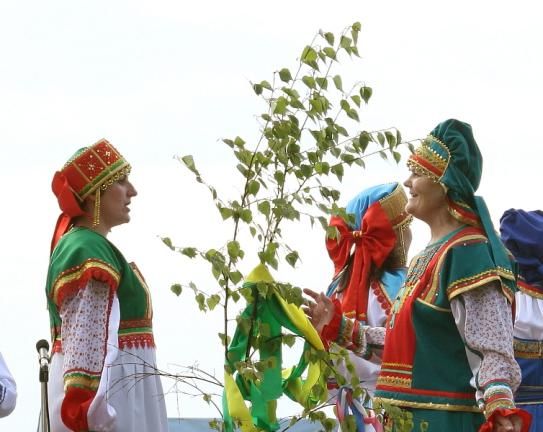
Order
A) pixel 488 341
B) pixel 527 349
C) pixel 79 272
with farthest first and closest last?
1. pixel 527 349
2. pixel 79 272
3. pixel 488 341

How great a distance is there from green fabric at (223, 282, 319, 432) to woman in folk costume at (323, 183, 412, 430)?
5.22ft

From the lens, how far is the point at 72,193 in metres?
4.86

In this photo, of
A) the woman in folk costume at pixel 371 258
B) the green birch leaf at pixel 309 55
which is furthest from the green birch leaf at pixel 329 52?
the woman in folk costume at pixel 371 258

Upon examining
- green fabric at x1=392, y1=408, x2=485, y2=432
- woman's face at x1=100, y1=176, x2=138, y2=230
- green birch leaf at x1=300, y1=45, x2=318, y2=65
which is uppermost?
woman's face at x1=100, y1=176, x2=138, y2=230

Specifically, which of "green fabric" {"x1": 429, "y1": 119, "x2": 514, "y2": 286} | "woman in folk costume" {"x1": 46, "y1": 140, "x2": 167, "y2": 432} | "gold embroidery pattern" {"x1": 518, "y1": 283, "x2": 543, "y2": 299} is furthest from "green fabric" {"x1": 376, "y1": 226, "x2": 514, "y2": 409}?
"gold embroidery pattern" {"x1": 518, "y1": 283, "x2": 543, "y2": 299}

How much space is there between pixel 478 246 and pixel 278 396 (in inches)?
35.7

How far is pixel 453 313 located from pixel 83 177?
5.12 ft

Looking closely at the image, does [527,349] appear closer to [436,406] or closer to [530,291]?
[530,291]

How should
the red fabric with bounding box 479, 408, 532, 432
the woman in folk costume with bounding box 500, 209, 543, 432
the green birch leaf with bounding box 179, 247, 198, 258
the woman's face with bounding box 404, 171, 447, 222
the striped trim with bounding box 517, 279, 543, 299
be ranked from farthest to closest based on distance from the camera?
1. the striped trim with bounding box 517, 279, 543, 299
2. the woman in folk costume with bounding box 500, 209, 543, 432
3. the woman's face with bounding box 404, 171, 447, 222
4. the red fabric with bounding box 479, 408, 532, 432
5. the green birch leaf with bounding box 179, 247, 198, 258

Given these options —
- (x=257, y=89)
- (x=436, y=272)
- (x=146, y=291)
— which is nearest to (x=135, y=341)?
(x=146, y=291)

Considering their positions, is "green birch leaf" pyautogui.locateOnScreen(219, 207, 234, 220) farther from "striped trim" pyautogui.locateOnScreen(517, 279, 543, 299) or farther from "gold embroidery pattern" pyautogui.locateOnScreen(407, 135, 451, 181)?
"striped trim" pyautogui.locateOnScreen(517, 279, 543, 299)

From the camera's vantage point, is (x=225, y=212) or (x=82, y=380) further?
(x=82, y=380)

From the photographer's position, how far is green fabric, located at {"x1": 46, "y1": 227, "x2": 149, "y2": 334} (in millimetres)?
4617

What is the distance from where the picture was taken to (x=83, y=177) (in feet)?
16.1
